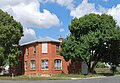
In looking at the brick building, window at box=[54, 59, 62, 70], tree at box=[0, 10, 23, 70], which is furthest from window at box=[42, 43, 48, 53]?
tree at box=[0, 10, 23, 70]

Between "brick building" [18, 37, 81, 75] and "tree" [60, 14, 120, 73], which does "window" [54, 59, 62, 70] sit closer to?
"brick building" [18, 37, 81, 75]

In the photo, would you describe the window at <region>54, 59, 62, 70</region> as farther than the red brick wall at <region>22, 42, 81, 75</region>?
Yes

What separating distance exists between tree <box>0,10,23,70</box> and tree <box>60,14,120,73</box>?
9216 mm

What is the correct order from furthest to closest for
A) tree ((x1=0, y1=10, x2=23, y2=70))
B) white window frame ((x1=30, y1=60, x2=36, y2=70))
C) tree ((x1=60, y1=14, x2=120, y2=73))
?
white window frame ((x1=30, y1=60, x2=36, y2=70)) < tree ((x1=0, y1=10, x2=23, y2=70)) < tree ((x1=60, y1=14, x2=120, y2=73))

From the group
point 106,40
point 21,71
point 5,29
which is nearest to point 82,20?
point 106,40

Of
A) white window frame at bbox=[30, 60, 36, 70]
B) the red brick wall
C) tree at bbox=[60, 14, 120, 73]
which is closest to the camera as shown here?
tree at bbox=[60, 14, 120, 73]

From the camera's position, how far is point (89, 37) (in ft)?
170

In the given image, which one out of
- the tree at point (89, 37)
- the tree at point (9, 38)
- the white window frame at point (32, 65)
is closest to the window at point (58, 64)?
the white window frame at point (32, 65)

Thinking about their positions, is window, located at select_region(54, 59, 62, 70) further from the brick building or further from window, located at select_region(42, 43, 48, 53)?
window, located at select_region(42, 43, 48, 53)

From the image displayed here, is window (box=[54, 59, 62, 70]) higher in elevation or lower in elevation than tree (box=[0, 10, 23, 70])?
lower

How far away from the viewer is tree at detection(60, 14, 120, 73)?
5169 centimetres

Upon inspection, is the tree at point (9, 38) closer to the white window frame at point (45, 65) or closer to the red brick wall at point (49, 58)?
the red brick wall at point (49, 58)

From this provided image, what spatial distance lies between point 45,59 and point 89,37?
11725mm

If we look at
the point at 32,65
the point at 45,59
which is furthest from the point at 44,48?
the point at 32,65
